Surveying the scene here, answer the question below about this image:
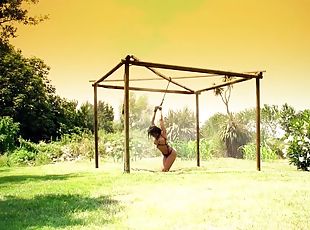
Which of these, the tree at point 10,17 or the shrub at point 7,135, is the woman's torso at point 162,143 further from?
the shrub at point 7,135

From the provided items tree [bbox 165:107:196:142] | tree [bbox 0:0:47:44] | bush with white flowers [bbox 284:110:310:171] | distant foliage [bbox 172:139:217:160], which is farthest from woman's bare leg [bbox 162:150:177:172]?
tree [bbox 165:107:196:142]

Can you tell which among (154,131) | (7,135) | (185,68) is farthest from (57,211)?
(7,135)

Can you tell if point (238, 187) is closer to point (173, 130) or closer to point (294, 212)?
point (294, 212)

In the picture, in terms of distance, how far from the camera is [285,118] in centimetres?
1905

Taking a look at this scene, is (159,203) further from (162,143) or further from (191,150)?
(191,150)

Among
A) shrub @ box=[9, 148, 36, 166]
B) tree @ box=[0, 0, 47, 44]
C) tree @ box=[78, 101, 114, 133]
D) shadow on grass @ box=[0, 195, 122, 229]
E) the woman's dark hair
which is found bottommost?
shadow on grass @ box=[0, 195, 122, 229]

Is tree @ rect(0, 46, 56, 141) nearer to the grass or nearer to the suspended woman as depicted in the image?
the suspended woman

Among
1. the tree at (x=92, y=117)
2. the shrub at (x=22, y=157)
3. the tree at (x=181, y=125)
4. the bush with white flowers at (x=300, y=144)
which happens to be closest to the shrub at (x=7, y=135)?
the shrub at (x=22, y=157)

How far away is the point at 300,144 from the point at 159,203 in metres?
5.55

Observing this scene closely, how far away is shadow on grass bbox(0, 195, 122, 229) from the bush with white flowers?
18.1ft

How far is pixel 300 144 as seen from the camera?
9.93 metres

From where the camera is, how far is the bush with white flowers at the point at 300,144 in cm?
989

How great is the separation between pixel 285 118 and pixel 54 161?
9.57m

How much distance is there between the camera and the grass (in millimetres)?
4281
